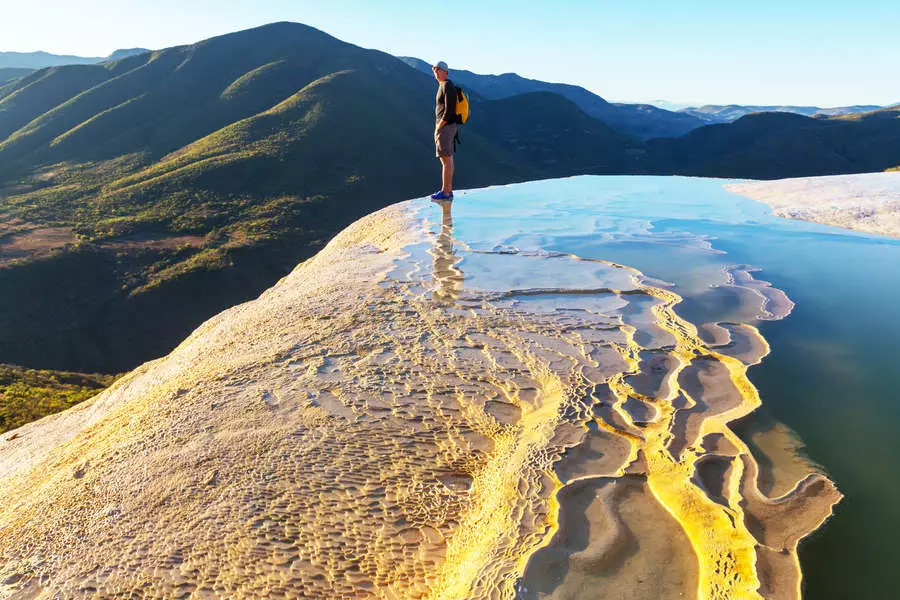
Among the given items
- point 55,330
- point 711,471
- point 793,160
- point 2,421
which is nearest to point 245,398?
point 711,471

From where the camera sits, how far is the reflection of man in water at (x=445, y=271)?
4.56 metres

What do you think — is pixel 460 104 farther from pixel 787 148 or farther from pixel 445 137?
pixel 787 148

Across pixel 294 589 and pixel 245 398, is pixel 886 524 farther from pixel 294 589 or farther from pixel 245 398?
pixel 245 398

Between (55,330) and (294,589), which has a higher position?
(294,589)

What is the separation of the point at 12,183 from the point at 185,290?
37144 millimetres

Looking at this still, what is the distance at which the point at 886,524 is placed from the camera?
2.03 metres

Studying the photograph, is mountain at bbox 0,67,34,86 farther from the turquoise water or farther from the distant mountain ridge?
the turquoise water

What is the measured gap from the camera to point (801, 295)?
4500mm

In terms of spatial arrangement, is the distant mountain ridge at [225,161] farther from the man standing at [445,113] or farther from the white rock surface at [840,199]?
the white rock surface at [840,199]

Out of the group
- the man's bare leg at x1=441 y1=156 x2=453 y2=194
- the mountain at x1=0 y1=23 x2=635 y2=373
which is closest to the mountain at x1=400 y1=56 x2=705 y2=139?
the mountain at x1=0 y1=23 x2=635 y2=373

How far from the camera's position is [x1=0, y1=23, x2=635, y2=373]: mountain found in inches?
1519

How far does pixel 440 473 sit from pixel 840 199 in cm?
839

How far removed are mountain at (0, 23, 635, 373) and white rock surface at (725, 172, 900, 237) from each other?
3608 centimetres

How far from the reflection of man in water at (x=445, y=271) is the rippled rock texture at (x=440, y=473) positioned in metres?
0.23
